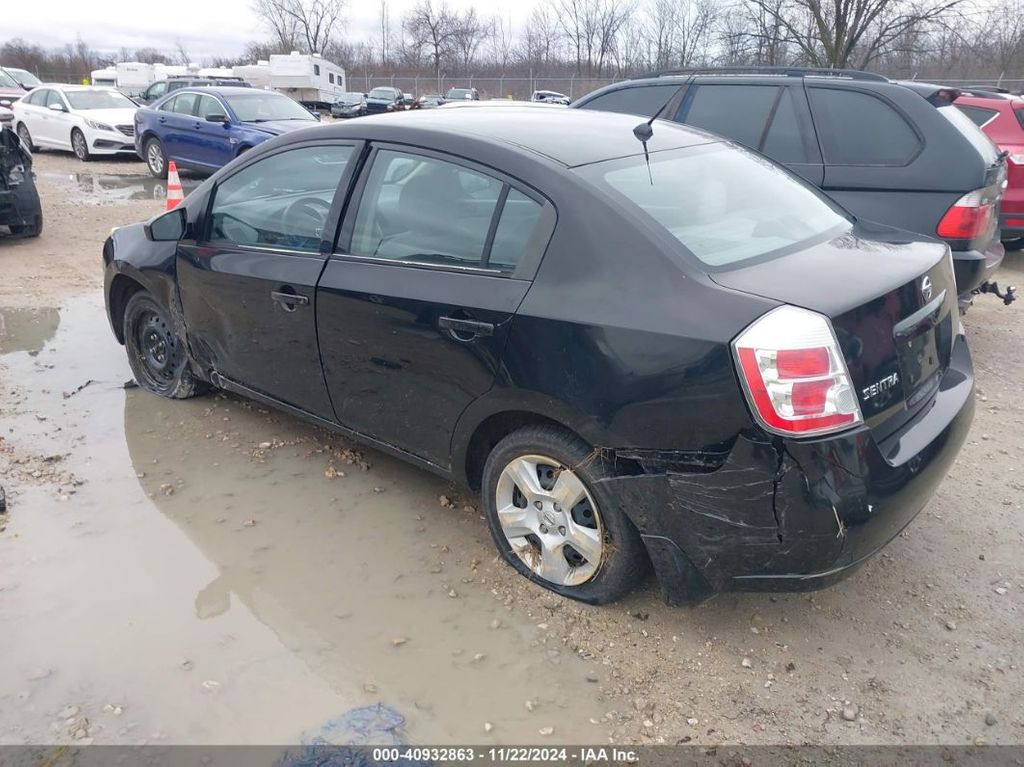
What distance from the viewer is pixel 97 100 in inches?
679

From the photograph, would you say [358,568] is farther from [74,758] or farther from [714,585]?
[714,585]

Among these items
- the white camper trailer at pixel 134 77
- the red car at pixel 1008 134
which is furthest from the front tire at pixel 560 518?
the white camper trailer at pixel 134 77

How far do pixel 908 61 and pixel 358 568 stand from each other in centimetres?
3011

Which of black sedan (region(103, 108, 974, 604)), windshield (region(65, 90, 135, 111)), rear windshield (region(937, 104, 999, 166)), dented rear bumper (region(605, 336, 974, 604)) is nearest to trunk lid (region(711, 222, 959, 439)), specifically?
black sedan (region(103, 108, 974, 604))

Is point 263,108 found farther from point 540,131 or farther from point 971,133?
point 540,131

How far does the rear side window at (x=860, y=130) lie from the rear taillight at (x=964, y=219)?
0.45 meters

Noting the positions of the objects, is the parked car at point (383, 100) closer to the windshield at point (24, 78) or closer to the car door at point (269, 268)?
the windshield at point (24, 78)

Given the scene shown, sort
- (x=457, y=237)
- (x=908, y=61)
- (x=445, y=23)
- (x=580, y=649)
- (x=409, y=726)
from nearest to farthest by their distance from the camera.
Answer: (x=409, y=726)
(x=580, y=649)
(x=457, y=237)
(x=908, y=61)
(x=445, y=23)

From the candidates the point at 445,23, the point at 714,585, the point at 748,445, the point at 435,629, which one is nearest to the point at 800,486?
the point at 748,445

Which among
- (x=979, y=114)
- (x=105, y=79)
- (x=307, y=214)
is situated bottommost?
(x=307, y=214)

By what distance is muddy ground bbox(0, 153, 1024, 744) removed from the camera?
2.52m

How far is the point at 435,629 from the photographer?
293 cm

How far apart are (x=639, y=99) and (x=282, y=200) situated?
3.78 meters

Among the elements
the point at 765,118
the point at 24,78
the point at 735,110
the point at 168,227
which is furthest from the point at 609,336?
the point at 24,78
